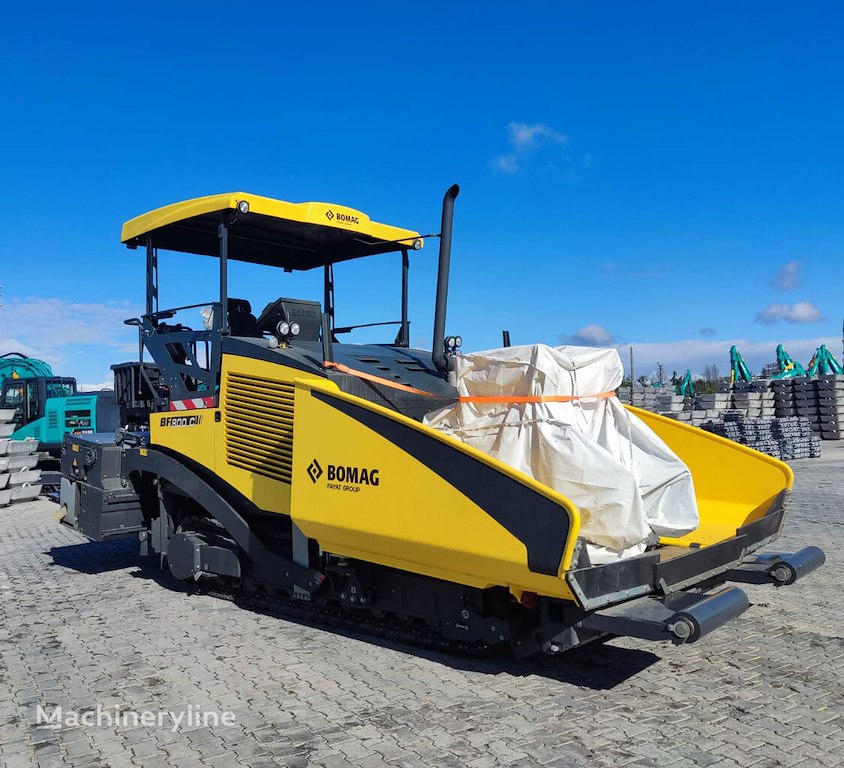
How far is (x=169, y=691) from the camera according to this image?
14.0ft

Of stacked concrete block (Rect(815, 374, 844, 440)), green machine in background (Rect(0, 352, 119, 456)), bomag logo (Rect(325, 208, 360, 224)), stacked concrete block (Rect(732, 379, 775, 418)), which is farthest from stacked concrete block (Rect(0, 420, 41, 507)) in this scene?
stacked concrete block (Rect(815, 374, 844, 440))

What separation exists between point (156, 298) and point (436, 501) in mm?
3755

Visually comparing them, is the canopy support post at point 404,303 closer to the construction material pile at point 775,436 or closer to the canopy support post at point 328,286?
the canopy support post at point 328,286

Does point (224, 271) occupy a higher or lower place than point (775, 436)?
higher

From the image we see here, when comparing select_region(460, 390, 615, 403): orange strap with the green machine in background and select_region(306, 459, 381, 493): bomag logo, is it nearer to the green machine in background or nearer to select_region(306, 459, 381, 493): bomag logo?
select_region(306, 459, 381, 493): bomag logo

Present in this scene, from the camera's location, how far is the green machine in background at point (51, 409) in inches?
629

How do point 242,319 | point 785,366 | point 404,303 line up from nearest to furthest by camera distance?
point 242,319, point 404,303, point 785,366

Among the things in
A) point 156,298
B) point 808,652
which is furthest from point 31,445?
point 808,652

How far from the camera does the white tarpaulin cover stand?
408cm

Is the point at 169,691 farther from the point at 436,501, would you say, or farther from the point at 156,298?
the point at 156,298

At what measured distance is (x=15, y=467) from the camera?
1281cm

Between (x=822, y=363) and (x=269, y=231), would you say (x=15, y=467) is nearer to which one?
(x=269, y=231)

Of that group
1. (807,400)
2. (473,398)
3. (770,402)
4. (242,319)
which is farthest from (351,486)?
(807,400)

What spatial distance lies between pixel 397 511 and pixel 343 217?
304cm
